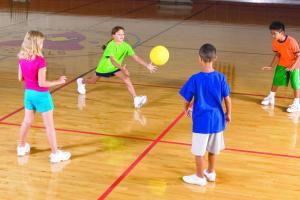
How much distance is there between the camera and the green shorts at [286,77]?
28.6ft

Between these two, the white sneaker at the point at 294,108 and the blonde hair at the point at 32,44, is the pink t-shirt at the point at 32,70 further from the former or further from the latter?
the white sneaker at the point at 294,108

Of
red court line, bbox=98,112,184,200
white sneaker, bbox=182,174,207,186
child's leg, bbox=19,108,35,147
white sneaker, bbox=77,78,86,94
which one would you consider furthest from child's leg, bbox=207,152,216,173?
white sneaker, bbox=77,78,86,94

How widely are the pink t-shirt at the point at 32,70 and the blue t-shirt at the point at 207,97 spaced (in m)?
1.56

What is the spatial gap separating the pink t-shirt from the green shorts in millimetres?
4025

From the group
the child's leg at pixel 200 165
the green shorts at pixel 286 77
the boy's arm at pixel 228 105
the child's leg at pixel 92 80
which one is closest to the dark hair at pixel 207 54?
the boy's arm at pixel 228 105

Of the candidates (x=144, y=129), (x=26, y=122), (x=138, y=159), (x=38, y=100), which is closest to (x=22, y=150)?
(x=26, y=122)

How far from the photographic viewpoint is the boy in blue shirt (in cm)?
578

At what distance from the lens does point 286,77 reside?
884 centimetres

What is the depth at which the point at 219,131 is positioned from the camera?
5.93m

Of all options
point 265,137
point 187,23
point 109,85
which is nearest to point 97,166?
point 265,137

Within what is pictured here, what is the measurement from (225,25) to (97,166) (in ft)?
36.5

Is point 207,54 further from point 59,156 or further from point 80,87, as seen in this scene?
point 80,87

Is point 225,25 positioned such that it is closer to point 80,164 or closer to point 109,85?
point 109,85

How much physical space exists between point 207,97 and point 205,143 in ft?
1.57
